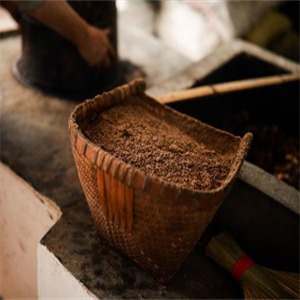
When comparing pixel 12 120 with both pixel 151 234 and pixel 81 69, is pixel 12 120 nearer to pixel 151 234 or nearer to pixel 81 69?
pixel 81 69

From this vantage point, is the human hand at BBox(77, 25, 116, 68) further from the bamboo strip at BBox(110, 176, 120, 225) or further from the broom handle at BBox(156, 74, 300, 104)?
the bamboo strip at BBox(110, 176, 120, 225)

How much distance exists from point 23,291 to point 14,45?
165cm

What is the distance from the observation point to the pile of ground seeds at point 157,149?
3.43 ft

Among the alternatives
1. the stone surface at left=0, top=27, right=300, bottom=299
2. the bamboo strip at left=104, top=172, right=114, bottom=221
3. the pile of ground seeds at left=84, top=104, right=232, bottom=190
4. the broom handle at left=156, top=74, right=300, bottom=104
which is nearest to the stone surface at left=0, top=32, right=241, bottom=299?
the stone surface at left=0, top=27, right=300, bottom=299

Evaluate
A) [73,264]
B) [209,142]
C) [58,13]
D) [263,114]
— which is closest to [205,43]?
[263,114]

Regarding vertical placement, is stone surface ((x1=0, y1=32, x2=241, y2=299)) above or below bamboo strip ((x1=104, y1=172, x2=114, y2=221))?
below

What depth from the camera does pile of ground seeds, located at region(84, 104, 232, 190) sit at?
1047 mm

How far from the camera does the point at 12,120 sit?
6.24 ft

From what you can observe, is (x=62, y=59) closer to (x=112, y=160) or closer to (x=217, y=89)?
(x=217, y=89)

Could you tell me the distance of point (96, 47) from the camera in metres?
1.97

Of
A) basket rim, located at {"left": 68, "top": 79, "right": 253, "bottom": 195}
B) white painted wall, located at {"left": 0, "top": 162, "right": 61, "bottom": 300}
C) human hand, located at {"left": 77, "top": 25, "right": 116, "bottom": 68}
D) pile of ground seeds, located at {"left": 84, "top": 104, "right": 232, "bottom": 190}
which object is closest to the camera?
basket rim, located at {"left": 68, "top": 79, "right": 253, "bottom": 195}

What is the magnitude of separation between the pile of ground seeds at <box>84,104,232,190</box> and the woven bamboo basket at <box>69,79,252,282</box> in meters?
0.05

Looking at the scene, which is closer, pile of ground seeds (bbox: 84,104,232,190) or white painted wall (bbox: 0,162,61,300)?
pile of ground seeds (bbox: 84,104,232,190)

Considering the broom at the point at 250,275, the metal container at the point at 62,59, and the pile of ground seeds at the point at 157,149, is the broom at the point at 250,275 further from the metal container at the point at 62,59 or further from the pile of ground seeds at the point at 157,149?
the metal container at the point at 62,59
